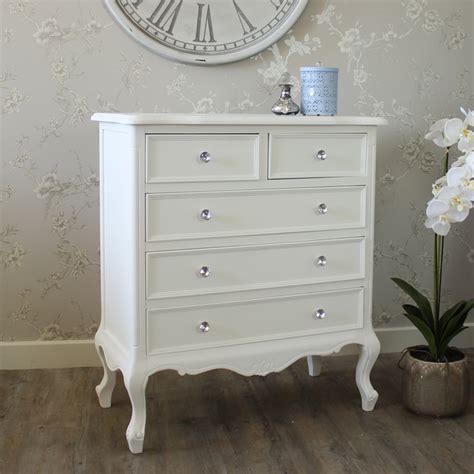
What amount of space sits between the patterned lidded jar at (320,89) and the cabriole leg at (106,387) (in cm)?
99

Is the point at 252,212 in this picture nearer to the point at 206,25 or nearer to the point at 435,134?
the point at 435,134

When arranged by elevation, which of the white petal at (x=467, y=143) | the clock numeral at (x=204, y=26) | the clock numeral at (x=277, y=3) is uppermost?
the clock numeral at (x=277, y=3)

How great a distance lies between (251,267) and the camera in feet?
7.51

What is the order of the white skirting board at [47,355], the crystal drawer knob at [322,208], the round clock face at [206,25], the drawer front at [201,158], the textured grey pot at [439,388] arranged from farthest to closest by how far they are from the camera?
the white skirting board at [47,355] → the round clock face at [206,25] → the textured grey pot at [439,388] → the crystal drawer knob at [322,208] → the drawer front at [201,158]

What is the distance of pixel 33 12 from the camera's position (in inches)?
102

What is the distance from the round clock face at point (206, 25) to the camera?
2.63 metres

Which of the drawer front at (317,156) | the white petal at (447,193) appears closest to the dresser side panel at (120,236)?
the drawer front at (317,156)

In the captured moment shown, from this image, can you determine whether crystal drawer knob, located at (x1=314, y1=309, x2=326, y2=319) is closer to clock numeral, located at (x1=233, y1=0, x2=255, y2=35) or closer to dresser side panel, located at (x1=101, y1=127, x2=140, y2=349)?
dresser side panel, located at (x1=101, y1=127, x2=140, y2=349)

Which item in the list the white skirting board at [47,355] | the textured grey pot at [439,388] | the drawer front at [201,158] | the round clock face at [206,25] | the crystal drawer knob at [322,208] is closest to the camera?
the drawer front at [201,158]

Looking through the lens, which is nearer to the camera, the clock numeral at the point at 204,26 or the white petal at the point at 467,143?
the white petal at the point at 467,143

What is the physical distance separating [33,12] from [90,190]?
0.60 m

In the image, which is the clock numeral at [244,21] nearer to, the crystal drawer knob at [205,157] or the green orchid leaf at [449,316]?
the crystal drawer knob at [205,157]

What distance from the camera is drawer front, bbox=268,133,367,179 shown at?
7.47 feet

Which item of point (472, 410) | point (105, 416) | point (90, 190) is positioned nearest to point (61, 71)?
point (90, 190)
